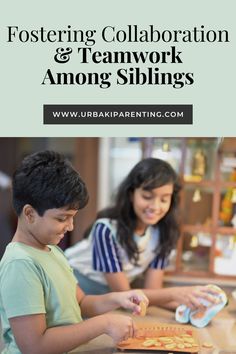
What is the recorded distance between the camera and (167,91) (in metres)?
1.05

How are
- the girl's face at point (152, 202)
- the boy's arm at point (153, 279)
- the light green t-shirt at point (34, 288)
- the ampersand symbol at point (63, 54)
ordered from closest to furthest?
the light green t-shirt at point (34, 288) → the ampersand symbol at point (63, 54) → the girl's face at point (152, 202) → the boy's arm at point (153, 279)

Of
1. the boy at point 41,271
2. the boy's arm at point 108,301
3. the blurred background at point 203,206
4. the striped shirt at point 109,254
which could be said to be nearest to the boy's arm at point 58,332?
the boy at point 41,271

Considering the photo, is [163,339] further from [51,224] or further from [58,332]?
[51,224]

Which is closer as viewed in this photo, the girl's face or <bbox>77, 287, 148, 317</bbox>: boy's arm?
<bbox>77, 287, 148, 317</bbox>: boy's arm

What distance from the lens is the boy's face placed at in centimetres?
95

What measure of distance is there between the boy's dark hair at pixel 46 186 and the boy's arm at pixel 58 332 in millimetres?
203

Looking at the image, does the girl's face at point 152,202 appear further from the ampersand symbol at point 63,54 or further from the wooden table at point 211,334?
the ampersand symbol at point 63,54

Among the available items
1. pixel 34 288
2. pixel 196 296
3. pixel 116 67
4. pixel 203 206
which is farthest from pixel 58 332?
pixel 203 206

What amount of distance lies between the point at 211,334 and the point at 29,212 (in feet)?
1.83

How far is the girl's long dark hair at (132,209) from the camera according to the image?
4.73 ft

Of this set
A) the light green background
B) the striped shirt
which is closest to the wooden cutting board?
the striped shirt

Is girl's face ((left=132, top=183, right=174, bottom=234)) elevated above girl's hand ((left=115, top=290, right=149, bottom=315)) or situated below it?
above

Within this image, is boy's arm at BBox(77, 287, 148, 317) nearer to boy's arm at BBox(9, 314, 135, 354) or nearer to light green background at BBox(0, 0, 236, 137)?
boy's arm at BBox(9, 314, 135, 354)

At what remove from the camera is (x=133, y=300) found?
1102mm
